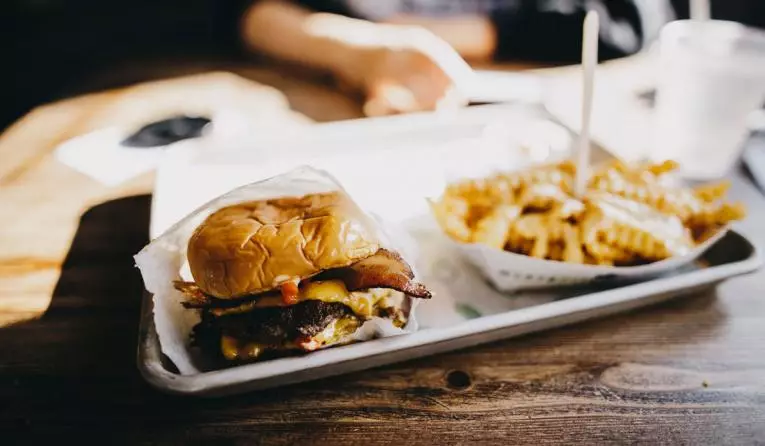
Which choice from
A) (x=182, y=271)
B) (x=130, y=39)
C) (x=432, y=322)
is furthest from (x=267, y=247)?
(x=130, y=39)

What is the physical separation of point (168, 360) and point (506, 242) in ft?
1.65

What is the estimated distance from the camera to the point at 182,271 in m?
0.84

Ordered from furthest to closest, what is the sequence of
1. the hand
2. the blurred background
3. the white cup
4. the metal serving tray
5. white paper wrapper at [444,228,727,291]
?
the blurred background
the hand
the white cup
white paper wrapper at [444,228,727,291]
the metal serving tray

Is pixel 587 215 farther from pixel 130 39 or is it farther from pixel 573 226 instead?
pixel 130 39

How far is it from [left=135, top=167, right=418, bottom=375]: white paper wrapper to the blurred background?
1124 millimetres

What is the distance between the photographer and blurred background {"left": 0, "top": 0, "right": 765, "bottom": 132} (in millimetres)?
1977

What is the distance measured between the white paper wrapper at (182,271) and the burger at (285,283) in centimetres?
2

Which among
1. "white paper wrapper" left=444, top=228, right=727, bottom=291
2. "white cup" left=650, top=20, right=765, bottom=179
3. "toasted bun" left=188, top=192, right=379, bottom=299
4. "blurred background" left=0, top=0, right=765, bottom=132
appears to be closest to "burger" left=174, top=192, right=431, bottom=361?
"toasted bun" left=188, top=192, right=379, bottom=299

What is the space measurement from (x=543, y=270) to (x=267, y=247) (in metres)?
0.40

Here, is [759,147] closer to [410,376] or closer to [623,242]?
[623,242]

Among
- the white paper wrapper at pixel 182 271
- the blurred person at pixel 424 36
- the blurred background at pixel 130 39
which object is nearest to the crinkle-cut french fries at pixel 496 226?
the white paper wrapper at pixel 182 271

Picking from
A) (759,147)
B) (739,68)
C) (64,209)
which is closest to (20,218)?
(64,209)

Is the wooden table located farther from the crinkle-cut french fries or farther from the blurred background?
the blurred background

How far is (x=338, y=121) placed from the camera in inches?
59.1
